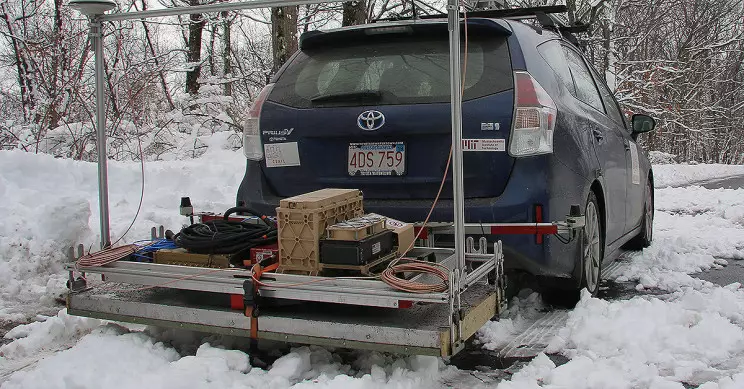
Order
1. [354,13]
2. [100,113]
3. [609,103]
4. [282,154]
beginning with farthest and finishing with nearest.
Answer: [354,13] → [609,103] → [282,154] → [100,113]

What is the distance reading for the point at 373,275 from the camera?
3348 mm

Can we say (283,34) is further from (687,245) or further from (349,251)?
(349,251)

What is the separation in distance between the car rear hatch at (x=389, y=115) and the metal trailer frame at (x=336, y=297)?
1.88ft

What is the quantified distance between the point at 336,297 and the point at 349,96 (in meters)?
1.49

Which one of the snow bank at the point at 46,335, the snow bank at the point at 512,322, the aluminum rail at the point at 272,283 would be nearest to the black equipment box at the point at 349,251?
the aluminum rail at the point at 272,283

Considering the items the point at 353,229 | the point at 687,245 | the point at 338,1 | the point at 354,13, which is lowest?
the point at 687,245

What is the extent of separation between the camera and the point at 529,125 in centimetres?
391

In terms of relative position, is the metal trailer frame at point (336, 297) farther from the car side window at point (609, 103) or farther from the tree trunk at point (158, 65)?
the tree trunk at point (158, 65)

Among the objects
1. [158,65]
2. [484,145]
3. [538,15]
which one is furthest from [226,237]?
[158,65]

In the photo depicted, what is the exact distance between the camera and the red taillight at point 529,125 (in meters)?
3.91

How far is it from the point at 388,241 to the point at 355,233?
0.32 metres

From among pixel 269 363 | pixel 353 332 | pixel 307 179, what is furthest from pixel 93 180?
pixel 353 332

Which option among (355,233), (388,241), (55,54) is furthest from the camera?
(55,54)

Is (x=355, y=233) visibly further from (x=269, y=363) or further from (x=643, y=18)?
(x=643, y=18)
